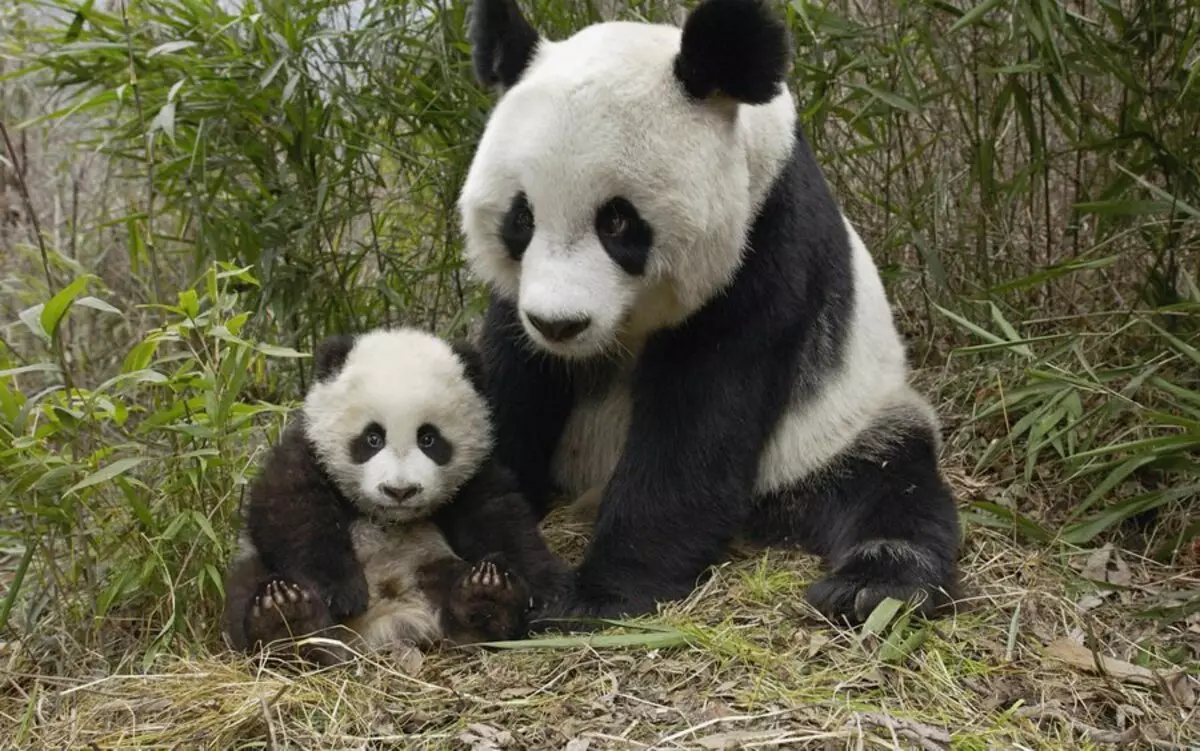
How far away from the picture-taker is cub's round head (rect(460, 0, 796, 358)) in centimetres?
245

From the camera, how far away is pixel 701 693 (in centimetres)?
226

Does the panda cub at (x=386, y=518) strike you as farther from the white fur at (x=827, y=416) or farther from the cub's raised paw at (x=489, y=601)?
the white fur at (x=827, y=416)

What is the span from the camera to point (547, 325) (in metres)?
2.44

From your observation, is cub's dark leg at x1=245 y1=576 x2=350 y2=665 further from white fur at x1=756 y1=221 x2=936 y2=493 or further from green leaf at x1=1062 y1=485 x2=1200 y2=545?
green leaf at x1=1062 y1=485 x2=1200 y2=545

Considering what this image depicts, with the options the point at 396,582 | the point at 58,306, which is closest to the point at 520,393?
the point at 396,582

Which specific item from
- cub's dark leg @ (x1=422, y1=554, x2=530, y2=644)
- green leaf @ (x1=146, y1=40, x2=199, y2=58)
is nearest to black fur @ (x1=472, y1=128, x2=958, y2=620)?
cub's dark leg @ (x1=422, y1=554, x2=530, y2=644)

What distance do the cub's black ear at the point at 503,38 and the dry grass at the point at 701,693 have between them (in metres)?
1.32

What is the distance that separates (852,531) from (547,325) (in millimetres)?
993

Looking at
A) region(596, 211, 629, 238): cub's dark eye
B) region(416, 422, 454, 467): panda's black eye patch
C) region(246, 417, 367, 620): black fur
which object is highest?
region(596, 211, 629, 238): cub's dark eye

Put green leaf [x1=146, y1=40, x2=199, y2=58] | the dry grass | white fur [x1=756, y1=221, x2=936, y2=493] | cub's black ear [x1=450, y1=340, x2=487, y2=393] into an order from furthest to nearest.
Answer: green leaf [x1=146, y1=40, x2=199, y2=58] → white fur [x1=756, y1=221, x2=936, y2=493] → cub's black ear [x1=450, y1=340, x2=487, y2=393] → the dry grass

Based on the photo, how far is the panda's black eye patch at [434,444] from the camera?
2660 millimetres

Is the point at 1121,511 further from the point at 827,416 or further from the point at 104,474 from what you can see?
the point at 104,474

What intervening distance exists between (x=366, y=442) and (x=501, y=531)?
37 centimetres

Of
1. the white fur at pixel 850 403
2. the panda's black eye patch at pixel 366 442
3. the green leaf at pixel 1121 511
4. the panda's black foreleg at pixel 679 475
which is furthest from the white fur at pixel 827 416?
the panda's black eye patch at pixel 366 442
